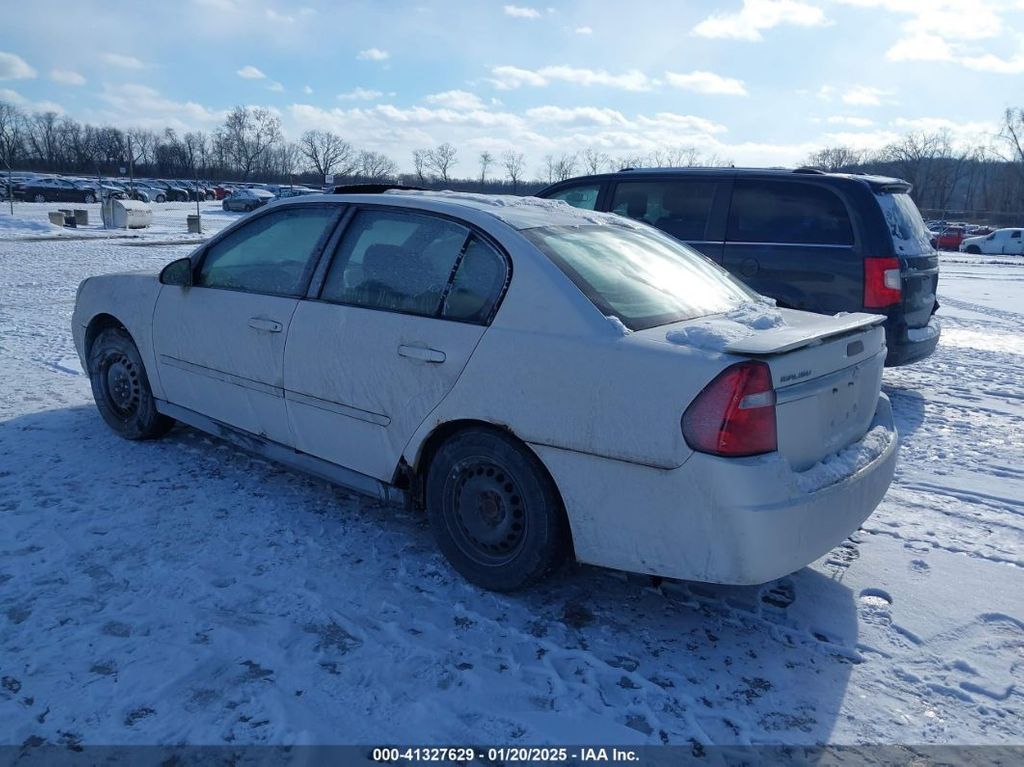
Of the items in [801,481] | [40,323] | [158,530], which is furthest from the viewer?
[40,323]

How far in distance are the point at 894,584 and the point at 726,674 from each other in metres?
1.13

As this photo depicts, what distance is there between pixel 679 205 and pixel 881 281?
6.23 feet

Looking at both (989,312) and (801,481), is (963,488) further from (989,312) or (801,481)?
(989,312)

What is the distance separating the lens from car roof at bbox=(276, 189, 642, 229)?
3461 mm

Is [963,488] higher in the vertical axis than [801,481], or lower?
lower

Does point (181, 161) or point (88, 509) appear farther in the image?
point (181, 161)

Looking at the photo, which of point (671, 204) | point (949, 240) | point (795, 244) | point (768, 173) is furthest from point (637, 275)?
point (949, 240)

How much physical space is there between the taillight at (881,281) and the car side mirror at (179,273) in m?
4.82

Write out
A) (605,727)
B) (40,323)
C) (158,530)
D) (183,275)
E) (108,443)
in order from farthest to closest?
→ 1. (40,323)
2. (108,443)
3. (183,275)
4. (158,530)
5. (605,727)

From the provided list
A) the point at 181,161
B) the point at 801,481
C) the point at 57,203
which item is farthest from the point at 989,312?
the point at 181,161

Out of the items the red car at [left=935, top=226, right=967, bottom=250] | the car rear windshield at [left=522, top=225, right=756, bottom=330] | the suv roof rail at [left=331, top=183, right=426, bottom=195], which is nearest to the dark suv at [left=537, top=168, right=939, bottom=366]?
the car rear windshield at [left=522, top=225, right=756, bottom=330]

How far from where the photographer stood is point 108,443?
4809 mm

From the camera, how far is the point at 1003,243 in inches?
1416

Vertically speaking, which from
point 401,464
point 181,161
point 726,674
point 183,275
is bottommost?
point 726,674
